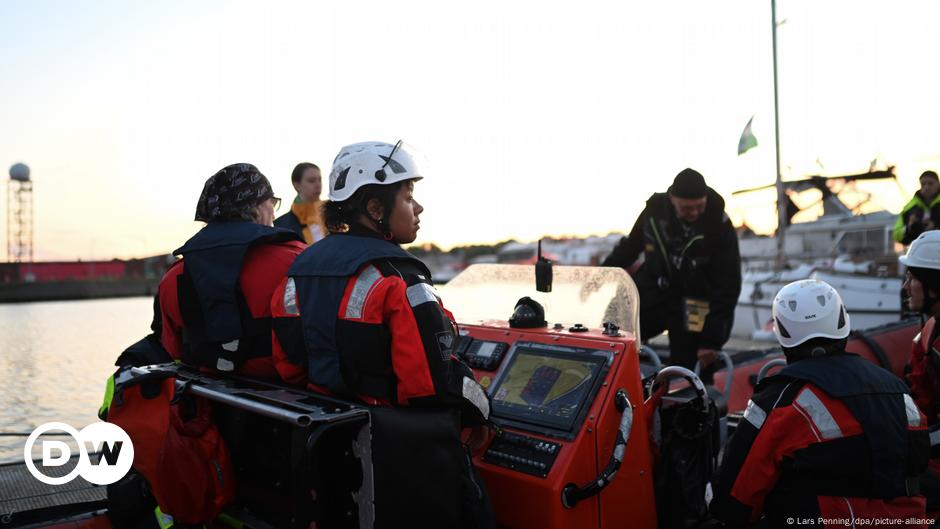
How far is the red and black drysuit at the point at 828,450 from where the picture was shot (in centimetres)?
209

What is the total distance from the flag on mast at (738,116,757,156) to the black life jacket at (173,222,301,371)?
12189mm

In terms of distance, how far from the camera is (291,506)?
1.94 meters

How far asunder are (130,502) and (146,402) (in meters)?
0.45

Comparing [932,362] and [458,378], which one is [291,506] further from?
[932,362]

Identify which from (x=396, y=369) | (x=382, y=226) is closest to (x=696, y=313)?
(x=382, y=226)

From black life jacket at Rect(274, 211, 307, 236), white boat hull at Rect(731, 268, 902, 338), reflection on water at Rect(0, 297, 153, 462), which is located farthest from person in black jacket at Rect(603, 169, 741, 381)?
white boat hull at Rect(731, 268, 902, 338)

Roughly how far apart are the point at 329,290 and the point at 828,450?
1499 mm

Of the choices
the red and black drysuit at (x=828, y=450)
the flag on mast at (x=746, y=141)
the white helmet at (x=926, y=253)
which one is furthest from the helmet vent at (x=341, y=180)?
the flag on mast at (x=746, y=141)

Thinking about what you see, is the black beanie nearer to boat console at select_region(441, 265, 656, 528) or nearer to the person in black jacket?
the person in black jacket

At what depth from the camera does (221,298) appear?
2275mm

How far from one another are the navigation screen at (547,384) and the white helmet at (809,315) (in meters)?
0.60

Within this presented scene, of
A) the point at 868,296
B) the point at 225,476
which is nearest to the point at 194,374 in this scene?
the point at 225,476

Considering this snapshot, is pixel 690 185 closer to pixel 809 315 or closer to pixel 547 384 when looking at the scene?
pixel 809 315

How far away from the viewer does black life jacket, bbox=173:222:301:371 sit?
2279 mm
